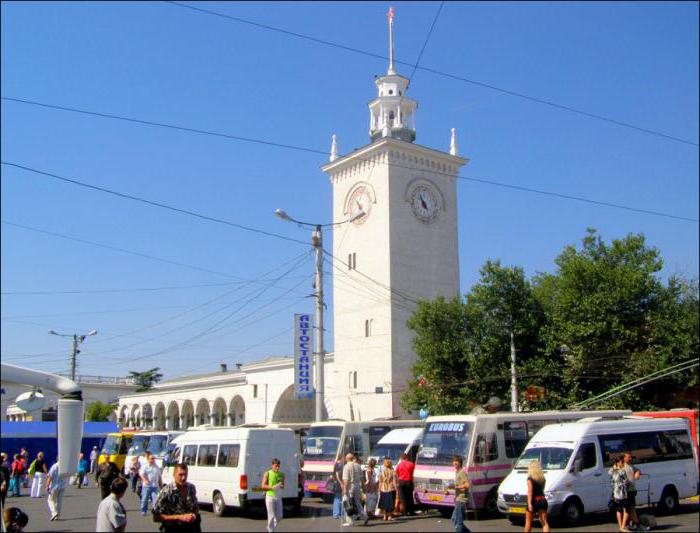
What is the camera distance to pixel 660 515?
19297mm

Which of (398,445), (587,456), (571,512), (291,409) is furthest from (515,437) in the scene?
(291,409)

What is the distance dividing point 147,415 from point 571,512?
209ft

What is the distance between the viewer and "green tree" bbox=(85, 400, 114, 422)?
78.8 meters

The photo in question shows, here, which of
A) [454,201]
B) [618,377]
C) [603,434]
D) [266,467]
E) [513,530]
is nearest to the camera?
[513,530]

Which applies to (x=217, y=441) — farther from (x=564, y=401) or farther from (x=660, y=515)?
(x=564, y=401)

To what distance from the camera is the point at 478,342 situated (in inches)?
1529

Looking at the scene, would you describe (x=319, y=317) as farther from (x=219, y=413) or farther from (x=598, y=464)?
(x=219, y=413)

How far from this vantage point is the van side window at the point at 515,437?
70.6ft

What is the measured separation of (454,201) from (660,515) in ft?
117

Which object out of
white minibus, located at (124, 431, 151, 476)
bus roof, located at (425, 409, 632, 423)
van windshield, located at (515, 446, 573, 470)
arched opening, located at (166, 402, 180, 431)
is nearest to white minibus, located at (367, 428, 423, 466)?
bus roof, located at (425, 409, 632, 423)

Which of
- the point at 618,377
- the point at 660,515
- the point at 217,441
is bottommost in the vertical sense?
the point at 660,515

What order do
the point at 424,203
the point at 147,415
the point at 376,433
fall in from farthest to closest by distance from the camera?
the point at 147,415
the point at 424,203
the point at 376,433

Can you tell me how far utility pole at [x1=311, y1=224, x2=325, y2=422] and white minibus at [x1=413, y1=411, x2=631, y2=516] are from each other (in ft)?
19.2

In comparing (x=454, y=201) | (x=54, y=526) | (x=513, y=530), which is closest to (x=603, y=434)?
(x=513, y=530)
